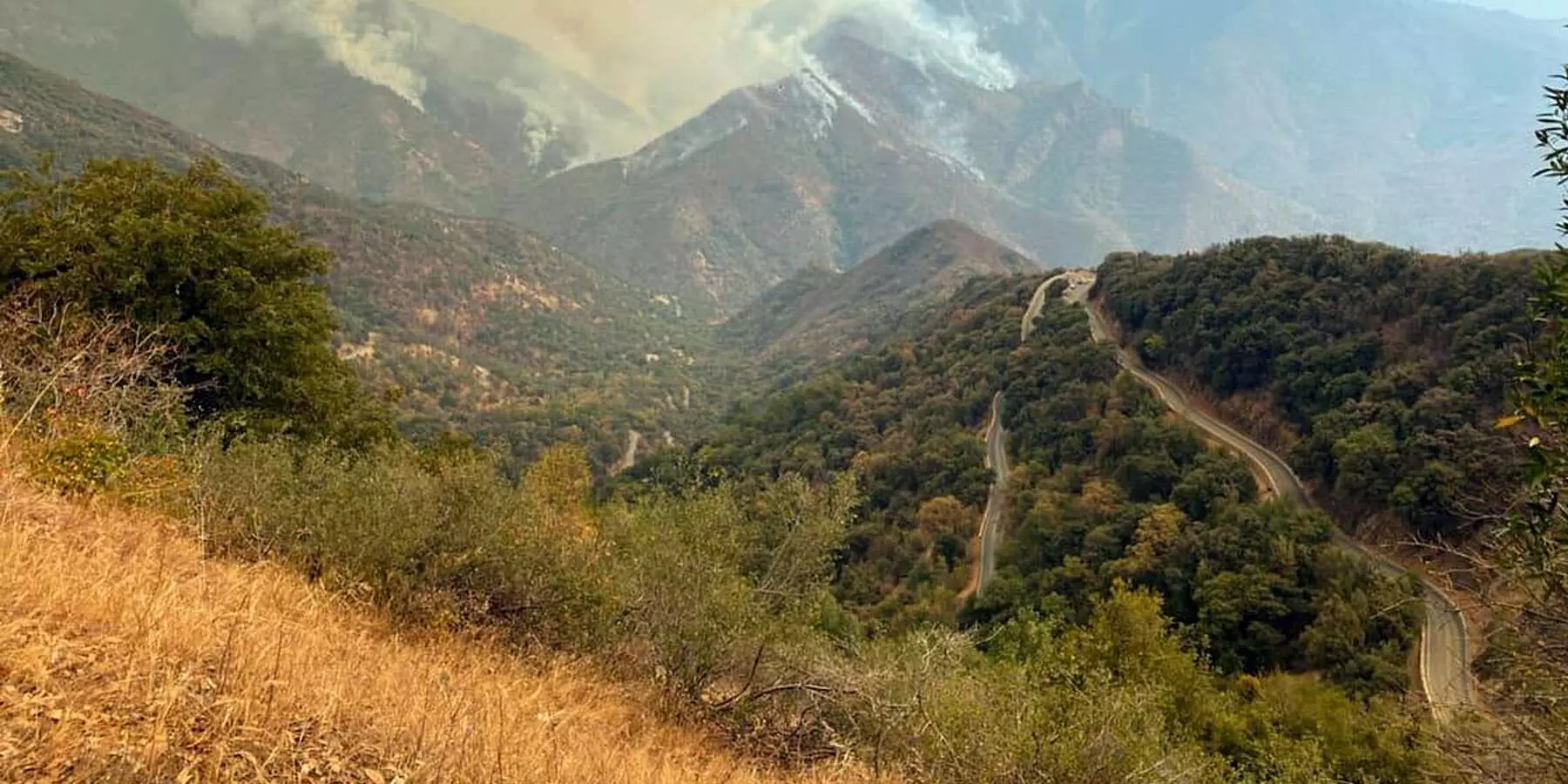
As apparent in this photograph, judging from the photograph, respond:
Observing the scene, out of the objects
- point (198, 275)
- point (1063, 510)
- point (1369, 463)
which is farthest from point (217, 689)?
point (1063, 510)

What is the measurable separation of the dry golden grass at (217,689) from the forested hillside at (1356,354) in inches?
1690

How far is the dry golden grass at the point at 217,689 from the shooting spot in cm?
313

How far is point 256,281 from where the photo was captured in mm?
20859

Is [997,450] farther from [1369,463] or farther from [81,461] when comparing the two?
[81,461]

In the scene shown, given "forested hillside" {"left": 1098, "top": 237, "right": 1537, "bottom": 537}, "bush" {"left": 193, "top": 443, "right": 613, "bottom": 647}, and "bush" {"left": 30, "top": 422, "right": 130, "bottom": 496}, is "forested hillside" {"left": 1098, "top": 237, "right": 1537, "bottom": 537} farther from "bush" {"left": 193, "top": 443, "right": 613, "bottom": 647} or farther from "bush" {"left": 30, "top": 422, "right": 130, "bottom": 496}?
"bush" {"left": 30, "top": 422, "right": 130, "bottom": 496}

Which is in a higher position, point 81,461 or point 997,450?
point 81,461

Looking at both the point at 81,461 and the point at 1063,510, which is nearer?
the point at 81,461

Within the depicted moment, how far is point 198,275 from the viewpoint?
64.8 ft

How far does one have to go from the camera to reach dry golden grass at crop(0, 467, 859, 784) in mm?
3129

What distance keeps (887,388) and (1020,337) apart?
1807cm

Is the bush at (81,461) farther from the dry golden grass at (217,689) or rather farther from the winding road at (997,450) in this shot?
the winding road at (997,450)

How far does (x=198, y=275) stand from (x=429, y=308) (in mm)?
144070

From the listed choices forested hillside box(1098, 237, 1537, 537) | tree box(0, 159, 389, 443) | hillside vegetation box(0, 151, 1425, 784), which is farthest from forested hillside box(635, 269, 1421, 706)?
tree box(0, 159, 389, 443)

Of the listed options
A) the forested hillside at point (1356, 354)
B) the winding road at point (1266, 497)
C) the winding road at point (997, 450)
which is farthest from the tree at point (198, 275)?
the forested hillside at point (1356, 354)
